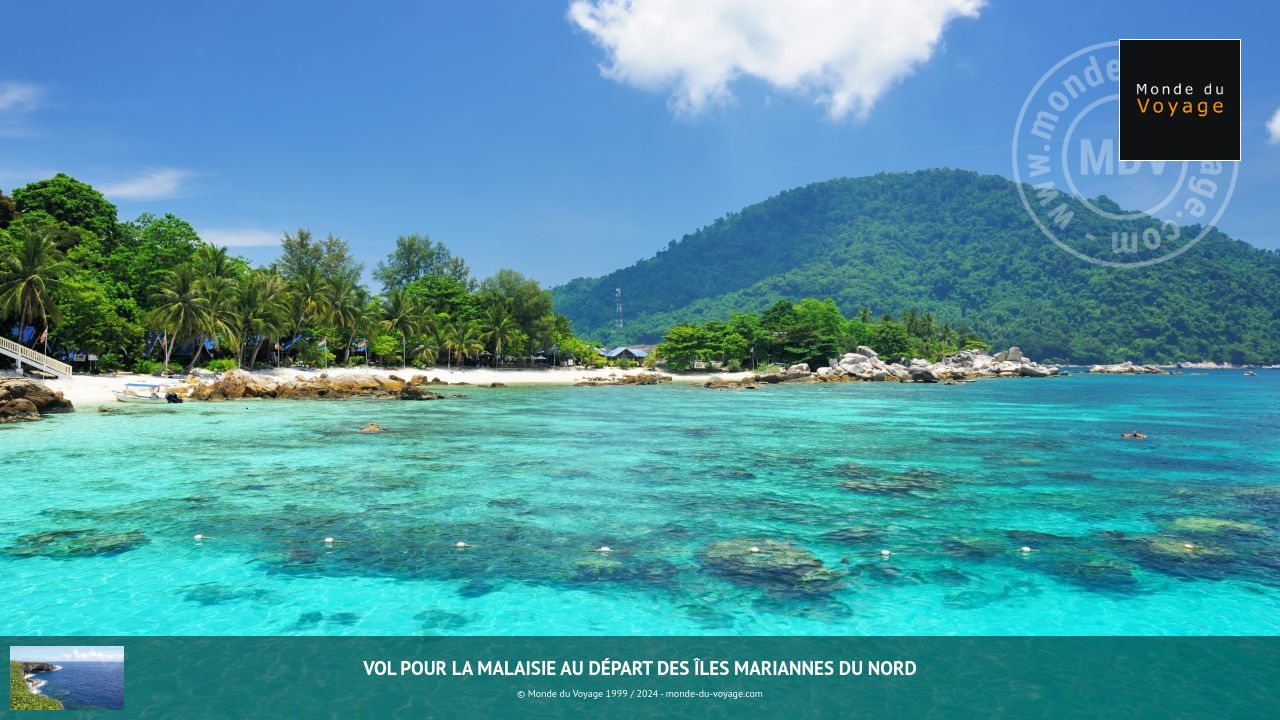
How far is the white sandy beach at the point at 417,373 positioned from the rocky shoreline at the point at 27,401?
11.9 feet

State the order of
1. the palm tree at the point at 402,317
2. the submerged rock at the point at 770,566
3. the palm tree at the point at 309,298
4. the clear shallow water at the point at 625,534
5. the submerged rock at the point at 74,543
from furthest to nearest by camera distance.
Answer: the palm tree at the point at 402,317, the palm tree at the point at 309,298, the submerged rock at the point at 74,543, the submerged rock at the point at 770,566, the clear shallow water at the point at 625,534

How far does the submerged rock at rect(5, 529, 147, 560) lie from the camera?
35.2 feet

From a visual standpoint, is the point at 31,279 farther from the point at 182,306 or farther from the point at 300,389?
the point at 300,389

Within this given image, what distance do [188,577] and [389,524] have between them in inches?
143

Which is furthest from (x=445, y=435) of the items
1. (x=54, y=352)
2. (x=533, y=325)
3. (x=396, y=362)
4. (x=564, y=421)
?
(x=533, y=325)

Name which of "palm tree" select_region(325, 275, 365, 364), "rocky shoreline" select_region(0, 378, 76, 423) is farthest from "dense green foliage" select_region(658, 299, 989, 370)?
"rocky shoreline" select_region(0, 378, 76, 423)

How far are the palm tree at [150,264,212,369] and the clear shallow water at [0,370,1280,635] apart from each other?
83.7 ft

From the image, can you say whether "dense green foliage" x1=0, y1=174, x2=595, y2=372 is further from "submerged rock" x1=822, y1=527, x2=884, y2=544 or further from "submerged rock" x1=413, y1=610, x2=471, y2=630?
"submerged rock" x1=822, y1=527, x2=884, y2=544
